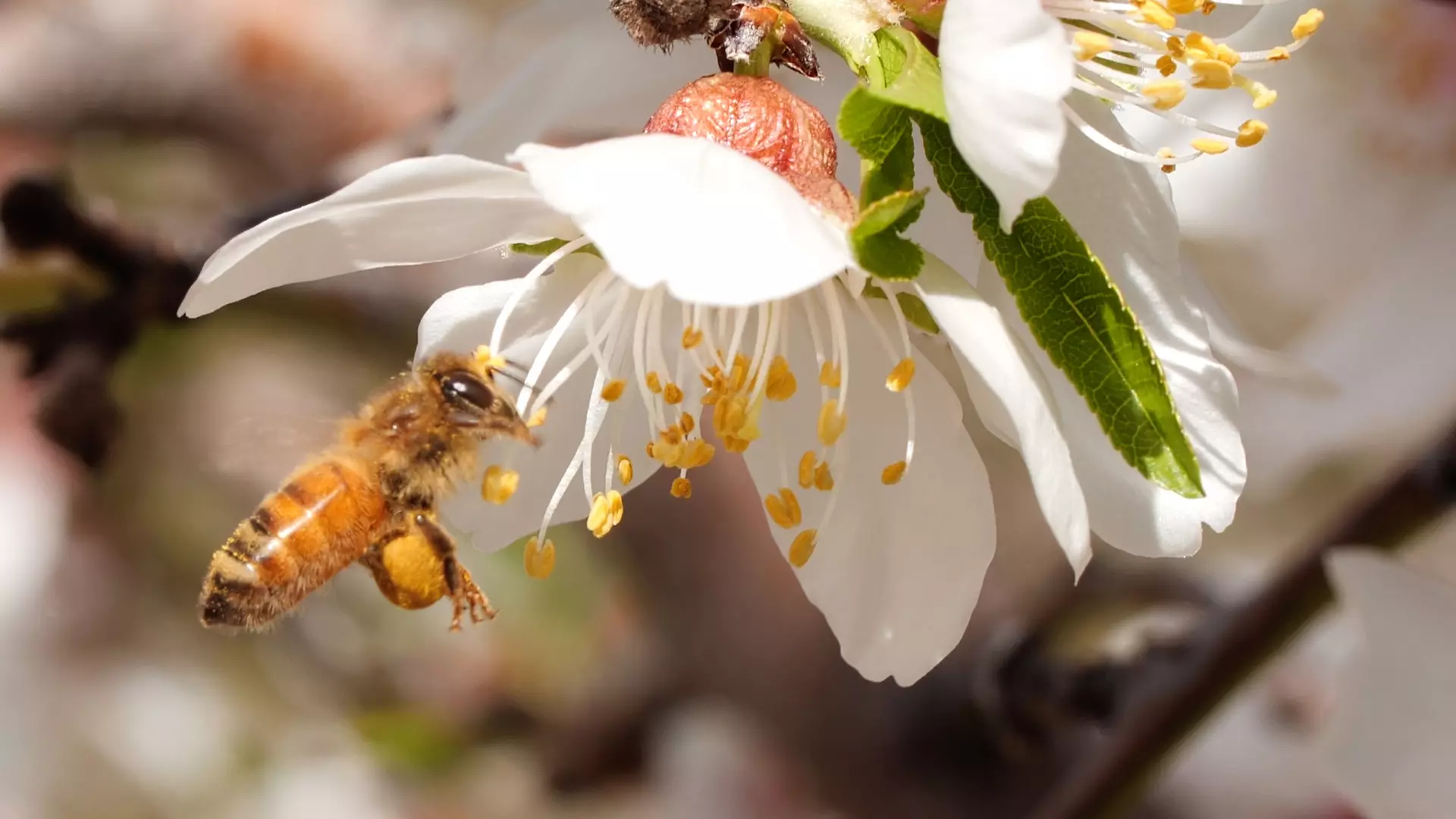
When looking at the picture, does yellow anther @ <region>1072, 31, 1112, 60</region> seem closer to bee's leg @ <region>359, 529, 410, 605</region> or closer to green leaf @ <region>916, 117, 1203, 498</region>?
green leaf @ <region>916, 117, 1203, 498</region>

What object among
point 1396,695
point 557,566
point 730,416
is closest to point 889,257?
point 730,416

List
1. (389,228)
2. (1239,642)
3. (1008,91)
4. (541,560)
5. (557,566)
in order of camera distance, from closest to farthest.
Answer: (1008,91) → (389,228) → (541,560) → (1239,642) → (557,566)

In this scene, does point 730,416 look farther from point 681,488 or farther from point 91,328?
point 91,328

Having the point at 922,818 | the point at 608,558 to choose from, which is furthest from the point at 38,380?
the point at 922,818

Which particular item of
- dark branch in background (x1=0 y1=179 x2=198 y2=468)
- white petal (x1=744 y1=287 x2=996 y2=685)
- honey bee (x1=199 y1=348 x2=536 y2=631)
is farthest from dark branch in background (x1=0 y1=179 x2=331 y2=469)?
white petal (x1=744 y1=287 x2=996 y2=685)

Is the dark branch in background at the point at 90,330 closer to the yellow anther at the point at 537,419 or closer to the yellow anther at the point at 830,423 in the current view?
the yellow anther at the point at 537,419

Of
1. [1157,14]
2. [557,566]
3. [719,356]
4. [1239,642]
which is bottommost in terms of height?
[557,566]

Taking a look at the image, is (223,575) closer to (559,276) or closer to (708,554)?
(559,276)
